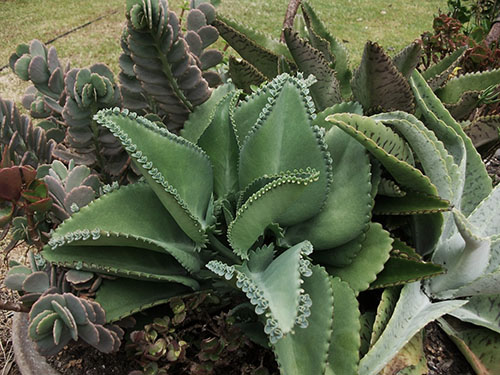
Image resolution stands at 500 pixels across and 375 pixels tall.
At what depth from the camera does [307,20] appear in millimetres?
1259

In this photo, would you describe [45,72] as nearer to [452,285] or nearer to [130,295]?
[130,295]

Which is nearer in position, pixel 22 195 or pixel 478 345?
pixel 22 195

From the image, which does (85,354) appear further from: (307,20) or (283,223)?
(307,20)

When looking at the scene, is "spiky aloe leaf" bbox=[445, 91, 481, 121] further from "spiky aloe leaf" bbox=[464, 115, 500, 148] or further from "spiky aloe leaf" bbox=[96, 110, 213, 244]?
"spiky aloe leaf" bbox=[96, 110, 213, 244]

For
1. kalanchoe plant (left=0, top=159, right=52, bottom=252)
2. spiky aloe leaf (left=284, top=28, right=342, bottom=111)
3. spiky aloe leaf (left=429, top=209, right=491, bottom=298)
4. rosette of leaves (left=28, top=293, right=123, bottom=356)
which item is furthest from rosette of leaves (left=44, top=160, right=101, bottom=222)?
spiky aloe leaf (left=429, top=209, right=491, bottom=298)

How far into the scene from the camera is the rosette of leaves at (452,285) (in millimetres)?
803

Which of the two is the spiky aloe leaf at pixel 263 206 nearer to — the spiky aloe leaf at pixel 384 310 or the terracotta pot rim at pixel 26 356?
the spiky aloe leaf at pixel 384 310

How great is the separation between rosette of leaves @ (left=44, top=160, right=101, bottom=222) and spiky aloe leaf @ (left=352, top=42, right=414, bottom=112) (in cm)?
49

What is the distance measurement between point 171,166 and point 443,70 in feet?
2.27

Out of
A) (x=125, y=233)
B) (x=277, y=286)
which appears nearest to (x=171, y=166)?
(x=125, y=233)

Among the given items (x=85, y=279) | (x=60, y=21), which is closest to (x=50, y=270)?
(x=85, y=279)

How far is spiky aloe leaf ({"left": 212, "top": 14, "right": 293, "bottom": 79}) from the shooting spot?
1.12m

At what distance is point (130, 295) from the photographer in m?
→ 0.81

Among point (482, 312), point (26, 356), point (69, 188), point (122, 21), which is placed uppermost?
point (69, 188)
